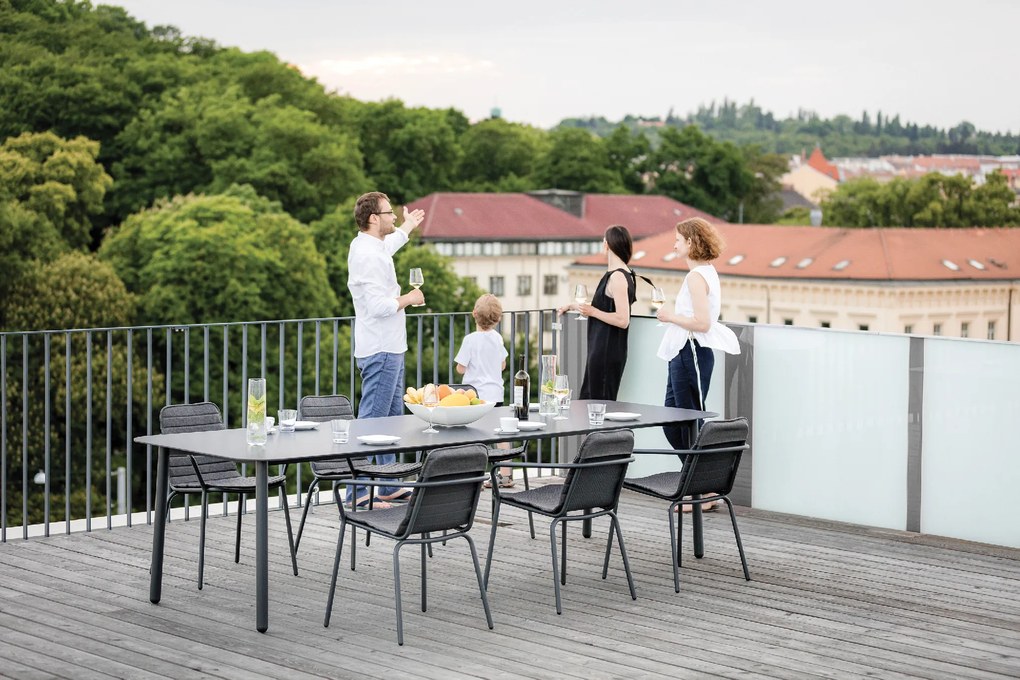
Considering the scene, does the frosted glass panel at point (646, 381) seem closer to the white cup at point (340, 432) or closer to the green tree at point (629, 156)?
the white cup at point (340, 432)

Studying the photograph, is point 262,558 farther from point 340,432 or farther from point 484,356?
point 484,356

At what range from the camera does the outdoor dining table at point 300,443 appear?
5.88m

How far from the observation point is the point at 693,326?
310 inches

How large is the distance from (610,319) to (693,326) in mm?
657

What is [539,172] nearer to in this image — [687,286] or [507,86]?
[507,86]

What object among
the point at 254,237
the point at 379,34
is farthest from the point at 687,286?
the point at 379,34

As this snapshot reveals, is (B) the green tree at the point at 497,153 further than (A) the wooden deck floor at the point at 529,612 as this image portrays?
Yes

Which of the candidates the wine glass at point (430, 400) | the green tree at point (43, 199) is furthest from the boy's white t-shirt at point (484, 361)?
the green tree at point (43, 199)

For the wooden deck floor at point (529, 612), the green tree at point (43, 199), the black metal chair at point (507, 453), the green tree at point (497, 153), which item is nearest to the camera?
the wooden deck floor at point (529, 612)

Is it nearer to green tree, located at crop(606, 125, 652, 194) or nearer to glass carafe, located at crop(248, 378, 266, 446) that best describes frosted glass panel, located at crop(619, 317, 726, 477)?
glass carafe, located at crop(248, 378, 266, 446)

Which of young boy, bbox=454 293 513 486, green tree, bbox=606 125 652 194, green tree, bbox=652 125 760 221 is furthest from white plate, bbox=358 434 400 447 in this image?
green tree, bbox=606 125 652 194

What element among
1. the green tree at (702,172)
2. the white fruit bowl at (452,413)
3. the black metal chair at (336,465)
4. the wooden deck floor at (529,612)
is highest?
the green tree at (702,172)

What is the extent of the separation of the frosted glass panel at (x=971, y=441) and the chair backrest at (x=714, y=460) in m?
1.79

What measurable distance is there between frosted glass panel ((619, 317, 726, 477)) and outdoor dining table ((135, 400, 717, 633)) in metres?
2.01
